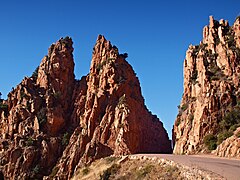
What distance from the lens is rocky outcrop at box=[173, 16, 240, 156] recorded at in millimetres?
45875

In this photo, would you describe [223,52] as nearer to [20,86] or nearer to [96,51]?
[96,51]

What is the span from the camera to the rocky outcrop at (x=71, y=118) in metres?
63.3

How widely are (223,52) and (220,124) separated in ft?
46.9

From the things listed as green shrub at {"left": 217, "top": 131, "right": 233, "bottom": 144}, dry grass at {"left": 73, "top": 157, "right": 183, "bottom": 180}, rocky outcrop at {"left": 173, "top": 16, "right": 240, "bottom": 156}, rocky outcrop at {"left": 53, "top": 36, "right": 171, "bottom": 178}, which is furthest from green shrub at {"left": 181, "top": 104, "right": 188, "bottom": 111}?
dry grass at {"left": 73, "top": 157, "right": 183, "bottom": 180}

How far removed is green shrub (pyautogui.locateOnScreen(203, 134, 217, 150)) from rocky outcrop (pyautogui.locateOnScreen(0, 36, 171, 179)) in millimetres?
18320

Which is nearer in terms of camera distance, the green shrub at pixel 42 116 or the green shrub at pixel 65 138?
the green shrub at pixel 65 138

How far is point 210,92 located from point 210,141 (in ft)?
29.7

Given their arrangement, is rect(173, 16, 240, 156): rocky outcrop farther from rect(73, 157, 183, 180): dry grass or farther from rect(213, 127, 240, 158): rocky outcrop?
rect(73, 157, 183, 180): dry grass

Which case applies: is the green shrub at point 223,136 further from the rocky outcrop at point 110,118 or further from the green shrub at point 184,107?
the rocky outcrop at point 110,118

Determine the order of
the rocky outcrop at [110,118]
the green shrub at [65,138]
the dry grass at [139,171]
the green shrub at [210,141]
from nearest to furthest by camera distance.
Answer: the dry grass at [139,171]
the green shrub at [210,141]
the rocky outcrop at [110,118]
the green shrub at [65,138]

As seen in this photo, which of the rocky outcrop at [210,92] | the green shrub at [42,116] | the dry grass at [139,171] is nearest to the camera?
the dry grass at [139,171]

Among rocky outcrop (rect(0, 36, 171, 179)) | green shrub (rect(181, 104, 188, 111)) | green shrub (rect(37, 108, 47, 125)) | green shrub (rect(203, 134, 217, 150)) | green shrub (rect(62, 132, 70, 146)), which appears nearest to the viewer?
green shrub (rect(203, 134, 217, 150))

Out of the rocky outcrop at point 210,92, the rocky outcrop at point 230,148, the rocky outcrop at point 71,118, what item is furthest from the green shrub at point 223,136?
the rocky outcrop at point 71,118

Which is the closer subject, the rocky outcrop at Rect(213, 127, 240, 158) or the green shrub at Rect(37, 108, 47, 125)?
the rocky outcrop at Rect(213, 127, 240, 158)
